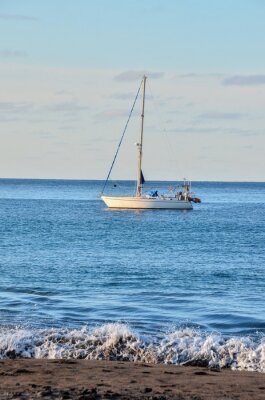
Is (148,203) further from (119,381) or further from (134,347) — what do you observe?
(119,381)

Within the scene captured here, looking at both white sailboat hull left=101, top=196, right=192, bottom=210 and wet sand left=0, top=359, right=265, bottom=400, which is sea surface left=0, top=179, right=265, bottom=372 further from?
white sailboat hull left=101, top=196, right=192, bottom=210

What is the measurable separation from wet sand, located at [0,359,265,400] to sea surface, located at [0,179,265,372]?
1.88m

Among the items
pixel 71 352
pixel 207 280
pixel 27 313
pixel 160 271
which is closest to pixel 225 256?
pixel 160 271

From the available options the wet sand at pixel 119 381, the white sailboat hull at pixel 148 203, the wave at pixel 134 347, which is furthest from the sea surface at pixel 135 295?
the white sailboat hull at pixel 148 203

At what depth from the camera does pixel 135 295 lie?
29.8 m

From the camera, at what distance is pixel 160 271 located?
3900 cm

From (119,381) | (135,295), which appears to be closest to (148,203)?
(135,295)

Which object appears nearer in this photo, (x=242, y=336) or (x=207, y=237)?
(x=242, y=336)

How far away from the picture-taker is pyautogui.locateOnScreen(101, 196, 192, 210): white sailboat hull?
9944 cm

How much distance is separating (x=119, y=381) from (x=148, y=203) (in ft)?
284

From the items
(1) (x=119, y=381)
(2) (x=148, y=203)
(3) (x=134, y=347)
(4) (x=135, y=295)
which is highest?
(2) (x=148, y=203)

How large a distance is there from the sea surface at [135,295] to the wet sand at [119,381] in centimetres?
188

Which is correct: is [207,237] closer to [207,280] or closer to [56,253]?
[56,253]

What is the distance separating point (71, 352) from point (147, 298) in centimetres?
1117
